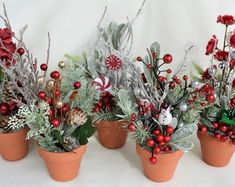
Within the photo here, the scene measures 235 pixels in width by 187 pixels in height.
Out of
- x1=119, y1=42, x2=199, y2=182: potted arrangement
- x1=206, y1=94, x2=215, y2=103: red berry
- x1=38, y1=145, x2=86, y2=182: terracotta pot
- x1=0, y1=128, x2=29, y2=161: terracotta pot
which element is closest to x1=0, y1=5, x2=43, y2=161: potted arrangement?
x1=0, y1=128, x2=29, y2=161: terracotta pot

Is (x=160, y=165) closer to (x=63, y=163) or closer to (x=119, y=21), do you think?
(x=63, y=163)

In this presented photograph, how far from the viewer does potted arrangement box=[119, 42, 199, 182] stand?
825mm

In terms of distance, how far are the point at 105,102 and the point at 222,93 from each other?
0.93 ft

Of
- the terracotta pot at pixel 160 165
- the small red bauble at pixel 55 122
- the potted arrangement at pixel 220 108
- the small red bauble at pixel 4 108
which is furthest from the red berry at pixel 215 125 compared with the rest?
the small red bauble at pixel 4 108

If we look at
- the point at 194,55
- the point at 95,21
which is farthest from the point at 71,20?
the point at 194,55

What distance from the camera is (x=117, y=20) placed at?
1104 mm

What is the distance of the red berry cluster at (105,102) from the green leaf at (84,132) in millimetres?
113

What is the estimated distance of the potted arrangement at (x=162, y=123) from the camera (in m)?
0.82

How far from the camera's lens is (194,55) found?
1.14m

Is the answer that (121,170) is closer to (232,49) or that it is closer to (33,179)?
(33,179)

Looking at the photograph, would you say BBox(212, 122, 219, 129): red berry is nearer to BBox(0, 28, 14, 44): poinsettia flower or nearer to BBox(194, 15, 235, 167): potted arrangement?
BBox(194, 15, 235, 167): potted arrangement

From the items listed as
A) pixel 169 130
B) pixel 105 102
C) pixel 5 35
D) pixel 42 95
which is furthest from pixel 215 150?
pixel 5 35

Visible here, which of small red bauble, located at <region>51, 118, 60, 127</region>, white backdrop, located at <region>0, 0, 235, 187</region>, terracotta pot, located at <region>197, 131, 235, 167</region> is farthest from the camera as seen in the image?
white backdrop, located at <region>0, 0, 235, 187</region>

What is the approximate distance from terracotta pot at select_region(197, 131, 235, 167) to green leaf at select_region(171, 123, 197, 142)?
0.10 meters
